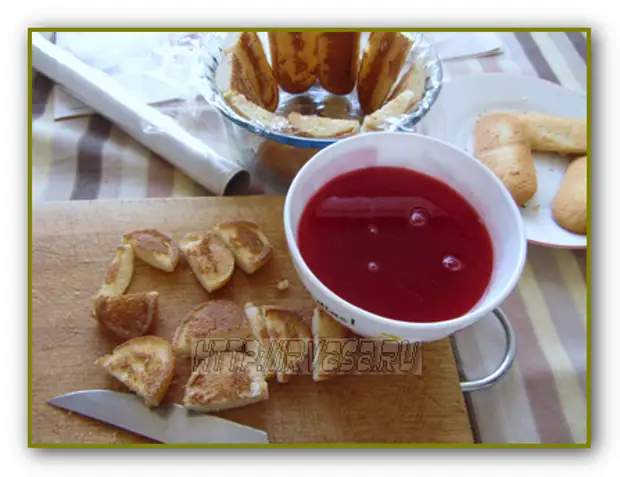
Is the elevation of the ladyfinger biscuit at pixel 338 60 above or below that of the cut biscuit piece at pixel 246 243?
above

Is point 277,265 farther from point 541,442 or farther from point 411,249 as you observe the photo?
point 541,442

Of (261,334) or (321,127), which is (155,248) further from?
(321,127)

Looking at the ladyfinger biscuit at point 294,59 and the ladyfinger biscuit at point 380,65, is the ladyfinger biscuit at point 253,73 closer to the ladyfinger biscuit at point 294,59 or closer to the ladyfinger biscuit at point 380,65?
the ladyfinger biscuit at point 294,59

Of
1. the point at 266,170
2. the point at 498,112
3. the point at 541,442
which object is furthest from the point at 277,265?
the point at 498,112

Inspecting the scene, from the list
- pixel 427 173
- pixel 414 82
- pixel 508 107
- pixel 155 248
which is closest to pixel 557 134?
pixel 508 107

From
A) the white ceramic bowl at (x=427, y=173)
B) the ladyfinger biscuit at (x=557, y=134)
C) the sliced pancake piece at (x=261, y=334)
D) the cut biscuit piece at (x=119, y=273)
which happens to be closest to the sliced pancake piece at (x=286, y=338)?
the sliced pancake piece at (x=261, y=334)

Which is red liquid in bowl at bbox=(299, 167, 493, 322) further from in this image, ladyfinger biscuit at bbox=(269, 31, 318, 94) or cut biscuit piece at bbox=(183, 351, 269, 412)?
ladyfinger biscuit at bbox=(269, 31, 318, 94)
